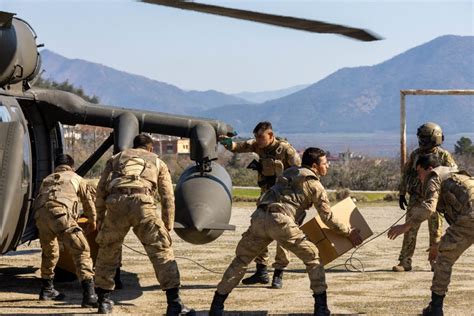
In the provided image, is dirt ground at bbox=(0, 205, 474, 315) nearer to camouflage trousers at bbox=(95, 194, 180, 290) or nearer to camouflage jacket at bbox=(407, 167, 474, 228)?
camouflage trousers at bbox=(95, 194, 180, 290)

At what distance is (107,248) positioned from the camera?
979cm

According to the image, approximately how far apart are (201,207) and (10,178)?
7.35 feet

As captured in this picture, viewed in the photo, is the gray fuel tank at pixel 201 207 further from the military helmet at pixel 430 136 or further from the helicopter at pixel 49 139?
the military helmet at pixel 430 136

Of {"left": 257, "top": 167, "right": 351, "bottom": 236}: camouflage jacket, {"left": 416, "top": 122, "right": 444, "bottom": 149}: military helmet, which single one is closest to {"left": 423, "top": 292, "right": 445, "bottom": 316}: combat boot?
{"left": 257, "top": 167, "right": 351, "bottom": 236}: camouflage jacket

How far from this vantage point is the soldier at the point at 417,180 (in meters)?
12.6

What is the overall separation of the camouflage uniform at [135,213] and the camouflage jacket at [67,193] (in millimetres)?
841

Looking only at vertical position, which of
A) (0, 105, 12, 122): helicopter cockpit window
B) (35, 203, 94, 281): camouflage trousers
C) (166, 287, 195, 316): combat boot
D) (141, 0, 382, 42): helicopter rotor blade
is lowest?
(166, 287, 195, 316): combat boot

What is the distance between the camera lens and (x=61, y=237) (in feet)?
34.9

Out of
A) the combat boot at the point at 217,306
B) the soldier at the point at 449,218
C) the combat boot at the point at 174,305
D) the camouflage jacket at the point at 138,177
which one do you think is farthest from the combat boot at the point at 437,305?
the camouflage jacket at the point at 138,177

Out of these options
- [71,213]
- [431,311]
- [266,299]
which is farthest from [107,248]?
[431,311]

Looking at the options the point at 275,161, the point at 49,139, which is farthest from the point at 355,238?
the point at 49,139

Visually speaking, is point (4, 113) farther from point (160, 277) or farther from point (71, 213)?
point (160, 277)

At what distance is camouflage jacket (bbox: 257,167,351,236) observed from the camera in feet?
31.6

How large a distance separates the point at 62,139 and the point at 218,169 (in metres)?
2.25
